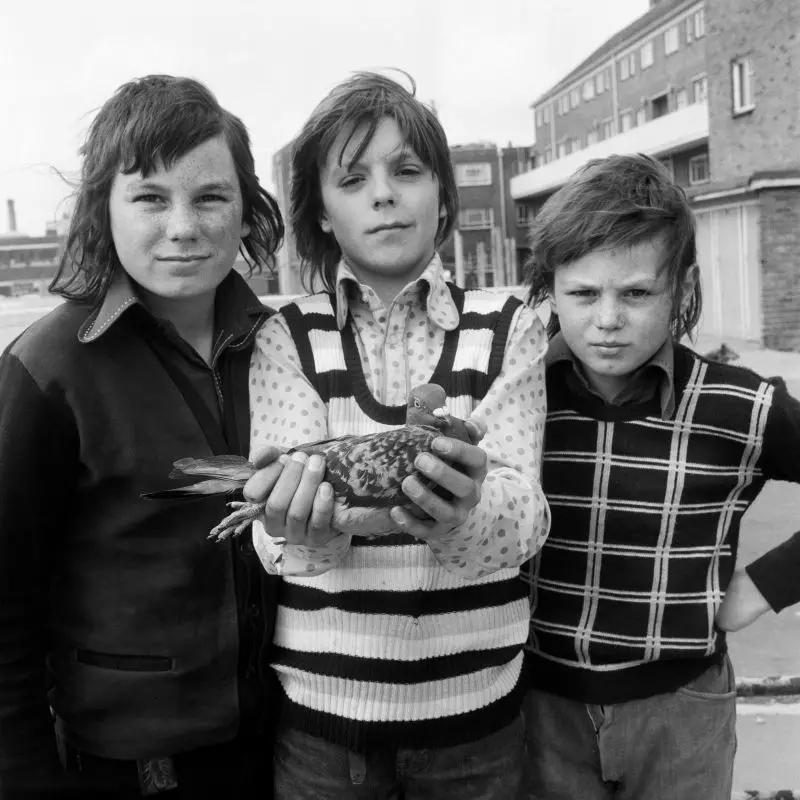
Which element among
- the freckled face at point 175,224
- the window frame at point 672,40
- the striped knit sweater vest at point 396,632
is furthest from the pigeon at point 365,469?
the window frame at point 672,40

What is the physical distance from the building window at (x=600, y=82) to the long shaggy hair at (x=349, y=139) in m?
36.1

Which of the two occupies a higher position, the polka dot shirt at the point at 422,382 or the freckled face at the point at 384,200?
the freckled face at the point at 384,200

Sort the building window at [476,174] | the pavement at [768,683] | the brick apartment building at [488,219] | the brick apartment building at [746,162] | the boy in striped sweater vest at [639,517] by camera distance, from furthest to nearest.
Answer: the building window at [476,174] → the brick apartment building at [488,219] → the brick apartment building at [746,162] → the pavement at [768,683] → the boy in striped sweater vest at [639,517]

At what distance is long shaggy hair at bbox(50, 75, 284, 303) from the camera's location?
5.24 feet

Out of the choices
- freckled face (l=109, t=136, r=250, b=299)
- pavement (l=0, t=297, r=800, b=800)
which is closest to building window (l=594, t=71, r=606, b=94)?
pavement (l=0, t=297, r=800, b=800)

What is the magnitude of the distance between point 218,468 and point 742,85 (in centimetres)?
1701

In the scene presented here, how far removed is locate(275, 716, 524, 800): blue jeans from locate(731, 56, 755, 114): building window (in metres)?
16.4

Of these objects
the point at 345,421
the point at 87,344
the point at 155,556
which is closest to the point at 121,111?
the point at 87,344

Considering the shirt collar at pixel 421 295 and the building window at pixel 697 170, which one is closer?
the shirt collar at pixel 421 295

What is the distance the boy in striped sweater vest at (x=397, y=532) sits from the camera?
5.00ft

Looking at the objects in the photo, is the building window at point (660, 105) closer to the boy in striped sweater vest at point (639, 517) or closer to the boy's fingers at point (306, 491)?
the boy in striped sweater vest at point (639, 517)

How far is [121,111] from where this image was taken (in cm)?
165

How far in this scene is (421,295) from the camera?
1.68 meters

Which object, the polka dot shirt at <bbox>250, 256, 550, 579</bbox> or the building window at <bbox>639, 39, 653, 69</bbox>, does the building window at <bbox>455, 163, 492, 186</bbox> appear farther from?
the polka dot shirt at <bbox>250, 256, 550, 579</bbox>
